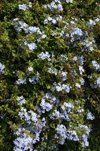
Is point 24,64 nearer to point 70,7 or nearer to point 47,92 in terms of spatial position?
point 47,92

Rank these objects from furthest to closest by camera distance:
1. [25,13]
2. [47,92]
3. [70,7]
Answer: [70,7], [25,13], [47,92]

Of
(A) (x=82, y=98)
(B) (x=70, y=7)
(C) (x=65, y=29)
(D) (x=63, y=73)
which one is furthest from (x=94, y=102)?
(B) (x=70, y=7)

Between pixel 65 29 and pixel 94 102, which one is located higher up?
pixel 65 29

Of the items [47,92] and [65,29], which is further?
[65,29]

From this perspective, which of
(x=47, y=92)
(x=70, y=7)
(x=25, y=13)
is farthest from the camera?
(x=70, y=7)

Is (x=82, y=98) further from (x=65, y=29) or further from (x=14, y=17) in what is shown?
(x=14, y=17)

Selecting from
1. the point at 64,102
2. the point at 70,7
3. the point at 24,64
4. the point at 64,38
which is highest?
the point at 70,7
